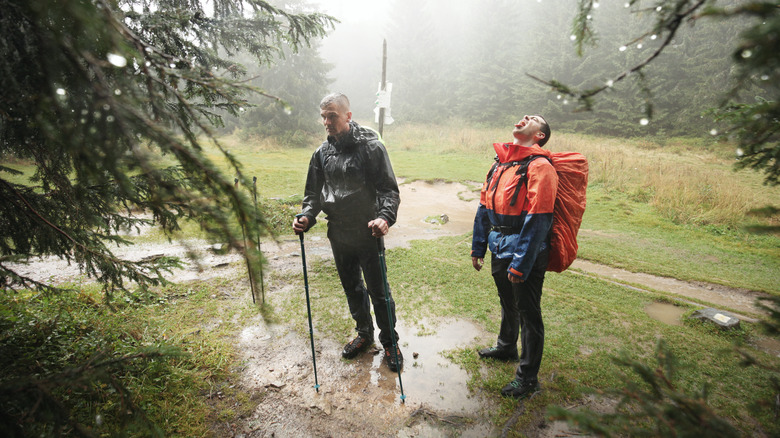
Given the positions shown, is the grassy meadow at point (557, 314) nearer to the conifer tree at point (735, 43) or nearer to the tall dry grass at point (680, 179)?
the tall dry grass at point (680, 179)

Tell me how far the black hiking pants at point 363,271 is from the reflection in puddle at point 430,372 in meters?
0.30

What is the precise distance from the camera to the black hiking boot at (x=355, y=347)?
11.0ft

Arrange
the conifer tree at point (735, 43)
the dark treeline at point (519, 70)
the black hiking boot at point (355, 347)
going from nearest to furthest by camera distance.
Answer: the conifer tree at point (735, 43) → the black hiking boot at point (355, 347) → the dark treeline at point (519, 70)

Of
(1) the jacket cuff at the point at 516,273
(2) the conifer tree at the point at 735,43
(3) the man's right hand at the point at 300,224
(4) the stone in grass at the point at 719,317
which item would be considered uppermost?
(2) the conifer tree at the point at 735,43

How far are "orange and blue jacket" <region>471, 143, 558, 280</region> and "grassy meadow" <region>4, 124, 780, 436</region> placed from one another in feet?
3.20

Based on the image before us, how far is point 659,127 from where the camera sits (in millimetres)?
20891

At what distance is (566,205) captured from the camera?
263 centimetres

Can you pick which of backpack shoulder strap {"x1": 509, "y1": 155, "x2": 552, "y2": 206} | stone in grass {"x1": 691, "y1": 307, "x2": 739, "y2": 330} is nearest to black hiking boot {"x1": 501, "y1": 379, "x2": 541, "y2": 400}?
backpack shoulder strap {"x1": 509, "y1": 155, "x2": 552, "y2": 206}

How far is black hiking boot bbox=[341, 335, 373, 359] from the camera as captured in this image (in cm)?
334

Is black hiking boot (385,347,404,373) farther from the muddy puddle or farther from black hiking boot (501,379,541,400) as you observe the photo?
black hiking boot (501,379,541,400)

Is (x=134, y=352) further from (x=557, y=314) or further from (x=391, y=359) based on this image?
(x=557, y=314)

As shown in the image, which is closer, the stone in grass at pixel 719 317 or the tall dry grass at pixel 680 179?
the stone in grass at pixel 719 317

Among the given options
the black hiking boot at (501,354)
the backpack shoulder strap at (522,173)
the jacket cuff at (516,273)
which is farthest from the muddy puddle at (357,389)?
the backpack shoulder strap at (522,173)

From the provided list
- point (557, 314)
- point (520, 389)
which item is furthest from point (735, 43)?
point (557, 314)
